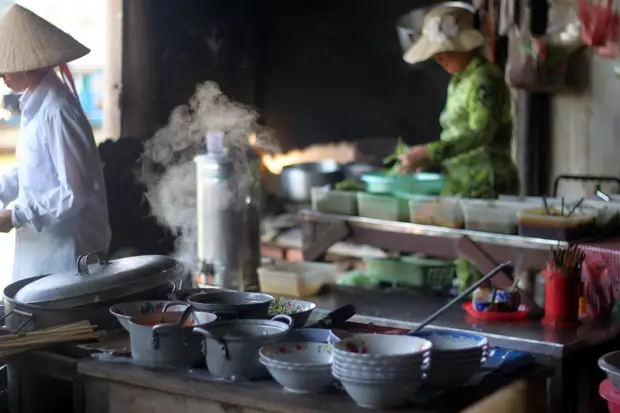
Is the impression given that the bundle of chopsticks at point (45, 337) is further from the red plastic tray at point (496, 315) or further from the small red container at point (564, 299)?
the small red container at point (564, 299)

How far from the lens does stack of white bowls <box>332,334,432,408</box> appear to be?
291cm

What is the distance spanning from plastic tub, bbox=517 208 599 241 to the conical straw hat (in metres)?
2.77

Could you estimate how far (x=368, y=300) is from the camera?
19.1 ft

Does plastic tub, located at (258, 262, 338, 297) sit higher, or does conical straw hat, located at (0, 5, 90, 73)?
conical straw hat, located at (0, 5, 90, 73)

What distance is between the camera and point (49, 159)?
15.4ft

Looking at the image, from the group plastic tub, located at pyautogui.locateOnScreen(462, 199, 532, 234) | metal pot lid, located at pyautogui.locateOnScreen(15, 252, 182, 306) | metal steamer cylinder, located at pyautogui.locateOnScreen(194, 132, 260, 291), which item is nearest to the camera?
metal pot lid, located at pyautogui.locateOnScreen(15, 252, 182, 306)

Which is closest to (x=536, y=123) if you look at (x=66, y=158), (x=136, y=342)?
(x=66, y=158)

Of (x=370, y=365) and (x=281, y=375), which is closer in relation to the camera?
(x=370, y=365)

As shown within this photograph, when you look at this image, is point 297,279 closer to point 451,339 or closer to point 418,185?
point 418,185

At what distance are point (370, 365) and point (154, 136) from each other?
16.1ft

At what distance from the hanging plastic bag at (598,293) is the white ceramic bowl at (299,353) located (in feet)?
7.11

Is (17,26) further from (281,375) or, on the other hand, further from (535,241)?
(535,241)

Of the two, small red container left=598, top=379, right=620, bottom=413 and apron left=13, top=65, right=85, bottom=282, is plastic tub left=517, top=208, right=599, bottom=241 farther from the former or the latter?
apron left=13, top=65, right=85, bottom=282

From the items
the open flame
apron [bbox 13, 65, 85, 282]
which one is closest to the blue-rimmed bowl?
apron [bbox 13, 65, 85, 282]
